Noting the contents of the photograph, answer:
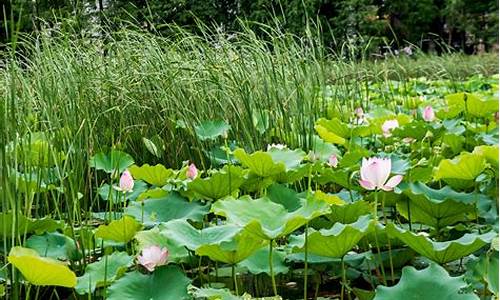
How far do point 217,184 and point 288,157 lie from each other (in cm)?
22

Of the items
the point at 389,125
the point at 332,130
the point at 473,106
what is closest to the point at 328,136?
the point at 332,130

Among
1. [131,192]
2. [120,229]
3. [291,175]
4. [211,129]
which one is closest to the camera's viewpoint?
[120,229]

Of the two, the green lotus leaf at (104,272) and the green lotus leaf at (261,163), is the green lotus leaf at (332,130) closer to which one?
the green lotus leaf at (261,163)

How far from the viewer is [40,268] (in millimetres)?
798

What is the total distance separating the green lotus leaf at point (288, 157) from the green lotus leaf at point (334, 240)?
35 cm

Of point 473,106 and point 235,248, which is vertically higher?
point 235,248

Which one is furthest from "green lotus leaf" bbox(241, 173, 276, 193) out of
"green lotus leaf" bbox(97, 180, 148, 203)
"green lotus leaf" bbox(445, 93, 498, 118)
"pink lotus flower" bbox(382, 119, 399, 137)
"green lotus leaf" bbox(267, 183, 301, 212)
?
"green lotus leaf" bbox(445, 93, 498, 118)

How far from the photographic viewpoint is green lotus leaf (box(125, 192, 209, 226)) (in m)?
1.13

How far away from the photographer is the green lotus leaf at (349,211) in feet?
3.49

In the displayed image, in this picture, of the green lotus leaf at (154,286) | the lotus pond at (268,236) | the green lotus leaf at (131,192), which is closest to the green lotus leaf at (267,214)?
the lotus pond at (268,236)

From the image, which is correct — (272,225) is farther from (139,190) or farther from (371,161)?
(139,190)

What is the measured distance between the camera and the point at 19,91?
72.7 inches

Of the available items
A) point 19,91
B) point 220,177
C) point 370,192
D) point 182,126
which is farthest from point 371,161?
point 19,91

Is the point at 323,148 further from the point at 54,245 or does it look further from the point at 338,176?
the point at 54,245
